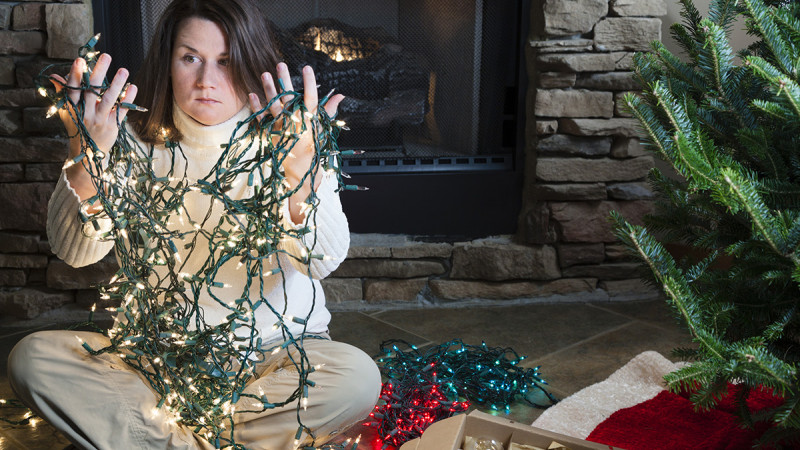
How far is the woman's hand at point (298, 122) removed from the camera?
1101 mm

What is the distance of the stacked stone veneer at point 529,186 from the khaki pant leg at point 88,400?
913mm

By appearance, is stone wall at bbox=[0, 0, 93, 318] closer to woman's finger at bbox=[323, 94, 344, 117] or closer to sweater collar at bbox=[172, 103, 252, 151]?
sweater collar at bbox=[172, 103, 252, 151]

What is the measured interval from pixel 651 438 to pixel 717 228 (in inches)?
18.3

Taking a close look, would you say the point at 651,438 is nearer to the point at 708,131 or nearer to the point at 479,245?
the point at 708,131

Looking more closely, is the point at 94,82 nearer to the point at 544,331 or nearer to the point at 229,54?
the point at 229,54

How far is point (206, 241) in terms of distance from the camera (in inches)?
55.7

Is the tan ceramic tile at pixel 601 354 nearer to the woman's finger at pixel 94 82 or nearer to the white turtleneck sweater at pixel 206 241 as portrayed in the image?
the white turtleneck sweater at pixel 206 241

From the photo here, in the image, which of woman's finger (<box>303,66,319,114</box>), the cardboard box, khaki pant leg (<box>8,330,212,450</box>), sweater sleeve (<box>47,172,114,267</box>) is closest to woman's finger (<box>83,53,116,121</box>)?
sweater sleeve (<box>47,172,114,267</box>)

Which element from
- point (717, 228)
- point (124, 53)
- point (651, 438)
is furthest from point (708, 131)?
point (124, 53)

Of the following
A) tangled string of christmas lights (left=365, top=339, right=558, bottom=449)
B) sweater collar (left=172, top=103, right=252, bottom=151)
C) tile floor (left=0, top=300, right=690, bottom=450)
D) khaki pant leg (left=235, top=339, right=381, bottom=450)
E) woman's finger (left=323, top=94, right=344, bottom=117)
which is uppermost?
woman's finger (left=323, top=94, right=344, bottom=117)

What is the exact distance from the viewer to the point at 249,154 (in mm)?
1418

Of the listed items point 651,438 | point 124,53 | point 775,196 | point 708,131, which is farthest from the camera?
point 124,53

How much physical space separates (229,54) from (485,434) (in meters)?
0.83

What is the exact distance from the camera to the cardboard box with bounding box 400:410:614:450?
3.82 ft
